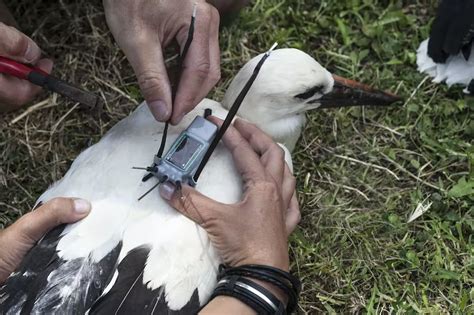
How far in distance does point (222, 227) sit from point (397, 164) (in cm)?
112

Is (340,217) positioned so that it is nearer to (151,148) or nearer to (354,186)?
(354,186)

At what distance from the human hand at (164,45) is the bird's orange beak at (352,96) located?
67 centimetres

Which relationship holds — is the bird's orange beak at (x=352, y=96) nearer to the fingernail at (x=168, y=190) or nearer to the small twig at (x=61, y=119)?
the fingernail at (x=168, y=190)

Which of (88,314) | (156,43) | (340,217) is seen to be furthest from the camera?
(340,217)

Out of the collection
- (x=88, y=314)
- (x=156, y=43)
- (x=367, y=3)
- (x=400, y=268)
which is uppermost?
(x=156, y=43)

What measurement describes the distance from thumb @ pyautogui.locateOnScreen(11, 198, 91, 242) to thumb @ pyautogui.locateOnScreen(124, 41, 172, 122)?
348 mm

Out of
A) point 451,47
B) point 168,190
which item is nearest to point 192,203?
point 168,190

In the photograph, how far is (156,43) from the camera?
7.10 feet

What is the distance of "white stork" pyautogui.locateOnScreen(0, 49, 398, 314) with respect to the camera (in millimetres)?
2035

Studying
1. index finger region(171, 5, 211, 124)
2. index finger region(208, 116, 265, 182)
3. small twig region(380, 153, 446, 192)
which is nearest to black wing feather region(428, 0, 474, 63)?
small twig region(380, 153, 446, 192)

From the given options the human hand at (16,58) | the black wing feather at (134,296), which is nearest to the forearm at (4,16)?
the human hand at (16,58)

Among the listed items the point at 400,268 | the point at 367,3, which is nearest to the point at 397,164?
the point at 400,268

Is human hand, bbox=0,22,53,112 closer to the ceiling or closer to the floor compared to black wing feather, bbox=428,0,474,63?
closer to the ceiling

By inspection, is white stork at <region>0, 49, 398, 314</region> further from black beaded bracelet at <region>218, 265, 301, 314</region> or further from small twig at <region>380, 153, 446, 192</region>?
small twig at <region>380, 153, 446, 192</region>
